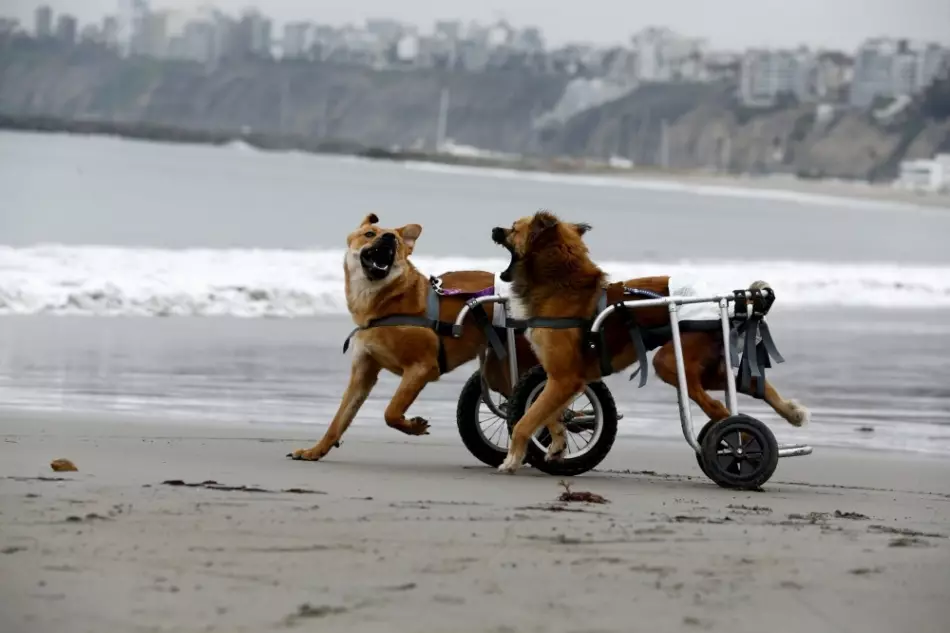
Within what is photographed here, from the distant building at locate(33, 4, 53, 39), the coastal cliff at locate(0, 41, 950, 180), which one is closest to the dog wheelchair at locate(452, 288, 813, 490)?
the distant building at locate(33, 4, 53, 39)

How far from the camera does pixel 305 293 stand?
19859 mm

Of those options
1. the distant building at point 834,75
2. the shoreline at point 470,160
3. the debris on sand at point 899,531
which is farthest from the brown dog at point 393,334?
the distant building at point 834,75

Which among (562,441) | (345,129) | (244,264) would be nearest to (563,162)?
(345,129)

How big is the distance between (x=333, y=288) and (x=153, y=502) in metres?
15.4

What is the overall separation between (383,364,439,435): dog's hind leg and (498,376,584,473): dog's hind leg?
49cm

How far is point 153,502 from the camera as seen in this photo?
5539 millimetres

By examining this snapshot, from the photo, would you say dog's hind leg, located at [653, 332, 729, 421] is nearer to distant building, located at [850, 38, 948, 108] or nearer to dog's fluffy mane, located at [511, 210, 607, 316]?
dog's fluffy mane, located at [511, 210, 607, 316]

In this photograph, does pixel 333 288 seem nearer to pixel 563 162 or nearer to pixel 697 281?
pixel 697 281

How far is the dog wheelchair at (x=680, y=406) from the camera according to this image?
270 inches

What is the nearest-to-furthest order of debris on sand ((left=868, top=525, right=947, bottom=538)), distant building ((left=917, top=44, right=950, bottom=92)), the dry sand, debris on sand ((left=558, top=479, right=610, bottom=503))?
1. the dry sand
2. debris on sand ((left=868, top=525, right=947, bottom=538))
3. debris on sand ((left=558, top=479, right=610, bottom=503))
4. distant building ((left=917, top=44, right=950, bottom=92))

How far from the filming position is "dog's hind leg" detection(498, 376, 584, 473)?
705 centimetres

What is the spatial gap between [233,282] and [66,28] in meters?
86.5

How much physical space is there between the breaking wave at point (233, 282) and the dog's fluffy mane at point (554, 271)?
365 centimetres

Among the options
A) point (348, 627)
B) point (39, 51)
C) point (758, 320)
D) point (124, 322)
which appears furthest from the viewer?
point (39, 51)
